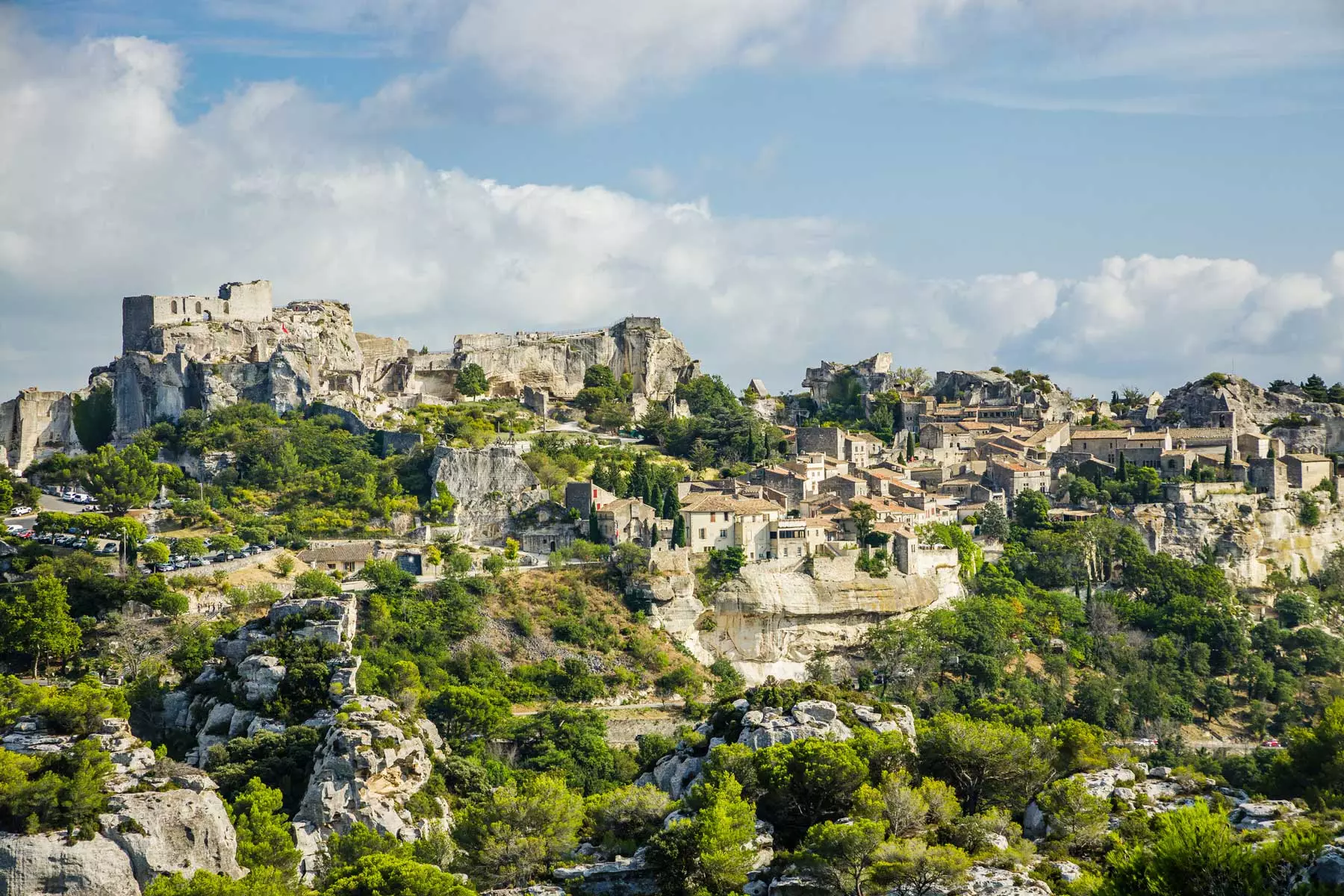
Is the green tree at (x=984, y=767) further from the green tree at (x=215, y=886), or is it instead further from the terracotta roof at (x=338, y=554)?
the terracotta roof at (x=338, y=554)

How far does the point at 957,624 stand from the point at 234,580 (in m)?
26.0

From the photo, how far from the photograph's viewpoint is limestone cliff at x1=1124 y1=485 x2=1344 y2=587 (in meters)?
69.1

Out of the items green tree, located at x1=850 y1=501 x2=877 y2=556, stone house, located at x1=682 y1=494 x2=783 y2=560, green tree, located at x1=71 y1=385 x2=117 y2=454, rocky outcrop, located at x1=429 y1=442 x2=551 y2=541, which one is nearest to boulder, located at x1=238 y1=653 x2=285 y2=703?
rocky outcrop, located at x1=429 y1=442 x2=551 y2=541

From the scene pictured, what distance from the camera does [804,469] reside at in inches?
2672

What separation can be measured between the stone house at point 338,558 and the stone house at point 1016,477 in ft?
96.4

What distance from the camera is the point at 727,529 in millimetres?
59969

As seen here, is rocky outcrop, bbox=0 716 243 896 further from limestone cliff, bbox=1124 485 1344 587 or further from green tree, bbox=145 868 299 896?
limestone cliff, bbox=1124 485 1344 587

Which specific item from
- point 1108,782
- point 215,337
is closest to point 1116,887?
point 1108,782

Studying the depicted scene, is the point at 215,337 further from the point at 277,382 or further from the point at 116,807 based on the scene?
the point at 116,807

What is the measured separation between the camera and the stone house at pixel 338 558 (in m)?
55.4

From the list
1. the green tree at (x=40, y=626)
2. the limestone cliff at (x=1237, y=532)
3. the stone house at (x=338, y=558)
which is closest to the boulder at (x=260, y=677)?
the green tree at (x=40, y=626)

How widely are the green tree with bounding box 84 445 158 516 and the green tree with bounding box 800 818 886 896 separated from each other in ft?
120

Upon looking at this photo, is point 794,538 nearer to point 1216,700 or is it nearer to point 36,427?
point 1216,700

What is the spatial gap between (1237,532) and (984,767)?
120ft
